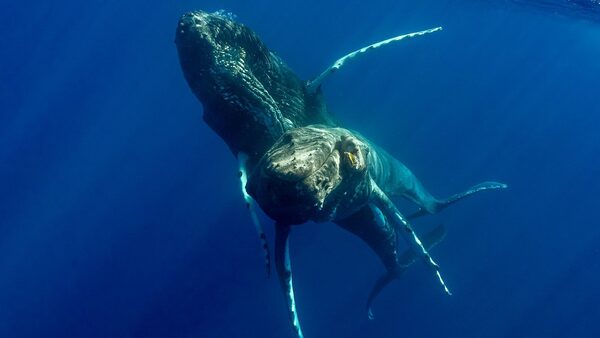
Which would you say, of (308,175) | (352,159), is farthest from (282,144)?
(308,175)

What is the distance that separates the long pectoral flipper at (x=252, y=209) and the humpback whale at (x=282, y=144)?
0.02 m

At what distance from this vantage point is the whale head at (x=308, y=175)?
4.95 meters

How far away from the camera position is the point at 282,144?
5.88 m

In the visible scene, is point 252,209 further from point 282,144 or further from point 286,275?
point 282,144

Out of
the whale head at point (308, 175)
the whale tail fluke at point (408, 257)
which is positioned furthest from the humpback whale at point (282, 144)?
the whale tail fluke at point (408, 257)

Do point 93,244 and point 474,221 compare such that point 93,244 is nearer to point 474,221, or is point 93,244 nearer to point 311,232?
point 311,232

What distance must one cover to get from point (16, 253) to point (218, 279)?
869 inches

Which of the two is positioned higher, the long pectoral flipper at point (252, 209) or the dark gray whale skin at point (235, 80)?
the dark gray whale skin at point (235, 80)

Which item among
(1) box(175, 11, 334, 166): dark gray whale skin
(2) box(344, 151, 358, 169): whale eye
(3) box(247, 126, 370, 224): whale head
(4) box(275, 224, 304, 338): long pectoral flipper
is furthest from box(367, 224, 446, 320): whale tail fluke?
(2) box(344, 151, 358, 169): whale eye

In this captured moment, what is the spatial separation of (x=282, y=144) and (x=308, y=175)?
3.39ft

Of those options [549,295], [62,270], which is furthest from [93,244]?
[549,295]

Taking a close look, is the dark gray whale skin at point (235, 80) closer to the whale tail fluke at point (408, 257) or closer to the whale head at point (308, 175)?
the whale head at point (308, 175)

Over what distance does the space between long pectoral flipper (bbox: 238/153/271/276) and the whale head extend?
4.26ft

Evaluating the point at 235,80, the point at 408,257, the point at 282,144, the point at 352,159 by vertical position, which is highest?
the point at 235,80
